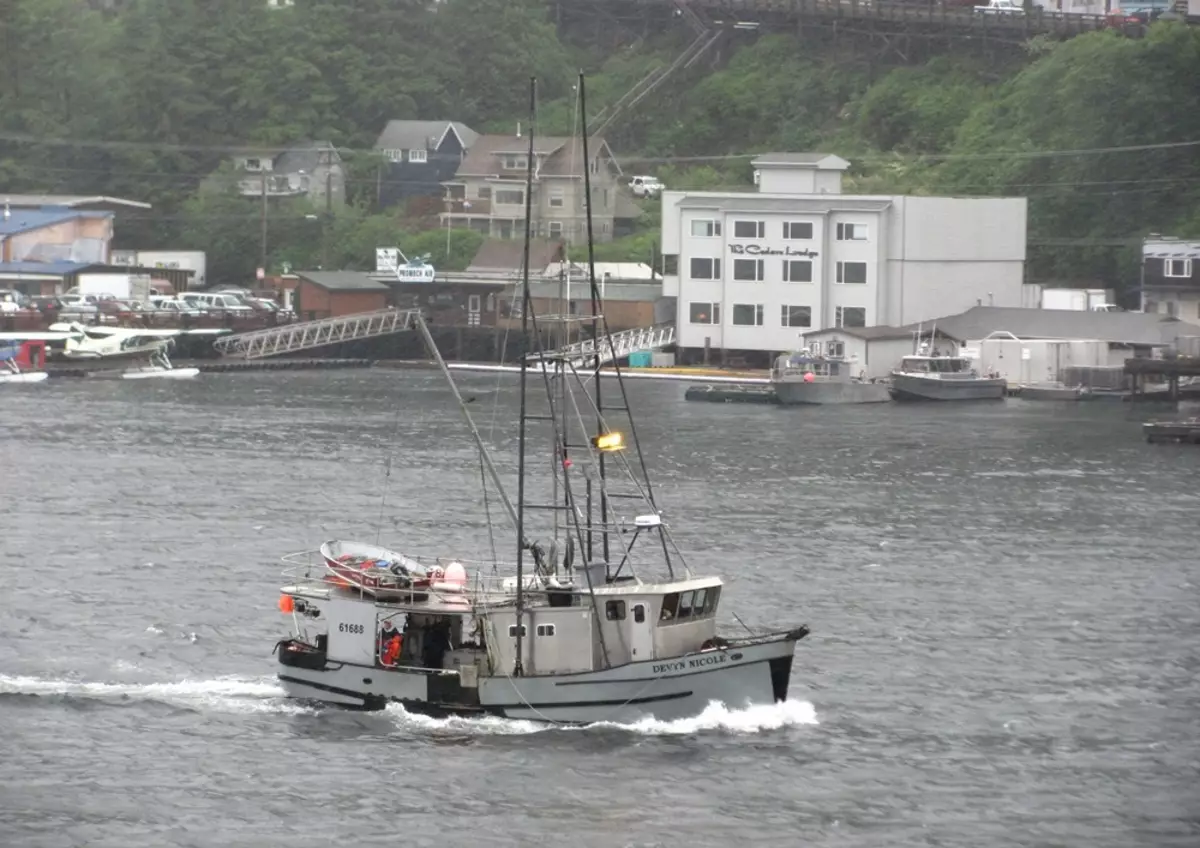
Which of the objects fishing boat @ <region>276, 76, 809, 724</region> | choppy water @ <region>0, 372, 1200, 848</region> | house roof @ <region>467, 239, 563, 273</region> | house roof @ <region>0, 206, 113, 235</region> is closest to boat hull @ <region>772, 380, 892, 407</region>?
choppy water @ <region>0, 372, 1200, 848</region>

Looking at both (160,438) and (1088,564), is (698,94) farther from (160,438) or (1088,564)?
(1088,564)

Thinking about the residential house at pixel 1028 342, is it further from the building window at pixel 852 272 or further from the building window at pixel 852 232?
the building window at pixel 852 232

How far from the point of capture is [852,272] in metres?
82.2

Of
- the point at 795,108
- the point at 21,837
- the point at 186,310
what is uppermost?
the point at 795,108

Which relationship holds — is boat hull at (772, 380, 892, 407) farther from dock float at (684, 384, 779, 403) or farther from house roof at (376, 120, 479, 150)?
house roof at (376, 120, 479, 150)

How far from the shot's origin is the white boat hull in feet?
262

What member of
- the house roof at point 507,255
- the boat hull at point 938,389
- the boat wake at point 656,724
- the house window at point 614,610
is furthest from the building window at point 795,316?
the house window at point 614,610

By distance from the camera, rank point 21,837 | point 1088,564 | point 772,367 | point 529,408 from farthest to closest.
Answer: point 772,367 < point 529,408 < point 1088,564 < point 21,837

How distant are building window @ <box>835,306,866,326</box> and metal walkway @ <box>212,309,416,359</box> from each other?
1681cm

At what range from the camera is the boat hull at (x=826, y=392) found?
73750 millimetres

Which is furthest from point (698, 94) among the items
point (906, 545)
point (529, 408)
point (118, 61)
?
point (906, 545)

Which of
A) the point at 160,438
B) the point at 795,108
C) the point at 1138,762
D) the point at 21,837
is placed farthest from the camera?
the point at 795,108

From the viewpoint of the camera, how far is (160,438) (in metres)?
60.7

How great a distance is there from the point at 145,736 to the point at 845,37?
86579mm
